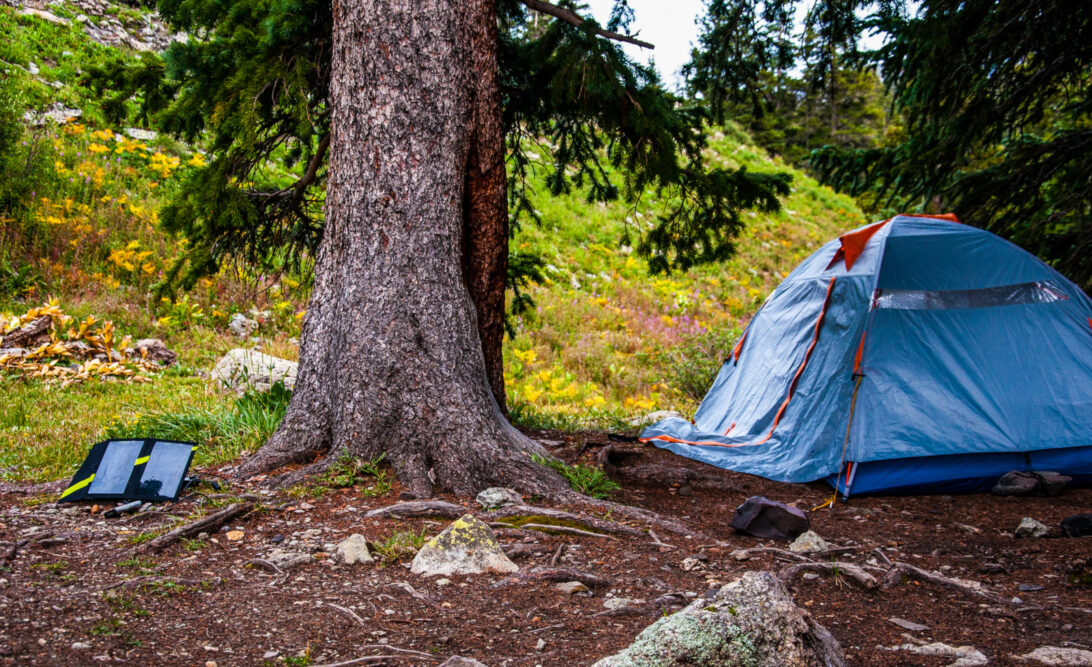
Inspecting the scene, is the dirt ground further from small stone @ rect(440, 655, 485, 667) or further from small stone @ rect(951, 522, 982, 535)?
small stone @ rect(440, 655, 485, 667)

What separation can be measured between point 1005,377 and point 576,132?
409 centimetres

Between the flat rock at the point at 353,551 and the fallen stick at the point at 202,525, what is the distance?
0.63m

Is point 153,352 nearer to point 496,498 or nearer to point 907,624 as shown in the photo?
point 496,498

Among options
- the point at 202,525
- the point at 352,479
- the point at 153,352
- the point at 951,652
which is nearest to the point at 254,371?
the point at 153,352

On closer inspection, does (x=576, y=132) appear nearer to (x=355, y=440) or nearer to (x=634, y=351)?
(x=355, y=440)

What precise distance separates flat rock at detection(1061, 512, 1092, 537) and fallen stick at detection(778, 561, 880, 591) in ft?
5.32

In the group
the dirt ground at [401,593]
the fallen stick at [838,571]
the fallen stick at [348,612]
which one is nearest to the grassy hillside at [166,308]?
the dirt ground at [401,593]

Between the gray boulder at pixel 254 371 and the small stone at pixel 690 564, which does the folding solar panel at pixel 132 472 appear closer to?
the gray boulder at pixel 254 371

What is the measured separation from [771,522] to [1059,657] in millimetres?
1555

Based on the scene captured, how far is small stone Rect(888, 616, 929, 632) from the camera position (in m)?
2.74

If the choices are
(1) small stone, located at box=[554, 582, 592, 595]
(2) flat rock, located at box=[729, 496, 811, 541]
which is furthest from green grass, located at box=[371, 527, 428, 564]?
(2) flat rock, located at box=[729, 496, 811, 541]

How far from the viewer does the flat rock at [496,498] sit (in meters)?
3.68

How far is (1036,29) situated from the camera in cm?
610

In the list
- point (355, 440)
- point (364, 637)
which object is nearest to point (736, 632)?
point (364, 637)
